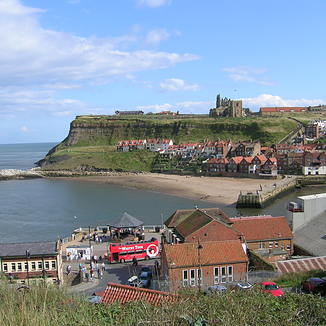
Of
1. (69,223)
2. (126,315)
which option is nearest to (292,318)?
(126,315)

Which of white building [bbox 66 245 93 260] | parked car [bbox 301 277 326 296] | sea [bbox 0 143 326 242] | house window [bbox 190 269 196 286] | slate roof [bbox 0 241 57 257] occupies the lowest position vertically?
sea [bbox 0 143 326 242]

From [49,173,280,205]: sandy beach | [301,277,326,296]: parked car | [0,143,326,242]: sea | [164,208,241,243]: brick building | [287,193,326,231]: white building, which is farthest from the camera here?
[49,173,280,205]: sandy beach

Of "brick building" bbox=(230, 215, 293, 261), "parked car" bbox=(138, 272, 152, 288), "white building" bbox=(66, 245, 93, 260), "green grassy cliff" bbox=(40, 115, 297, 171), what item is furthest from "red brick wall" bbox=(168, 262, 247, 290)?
"green grassy cliff" bbox=(40, 115, 297, 171)

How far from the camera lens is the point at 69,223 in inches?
1797

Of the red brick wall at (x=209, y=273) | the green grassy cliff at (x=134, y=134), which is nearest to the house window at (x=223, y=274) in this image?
the red brick wall at (x=209, y=273)

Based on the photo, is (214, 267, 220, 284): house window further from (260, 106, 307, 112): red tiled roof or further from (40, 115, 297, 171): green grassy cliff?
(260, 106, 307, 112): red tiled roof

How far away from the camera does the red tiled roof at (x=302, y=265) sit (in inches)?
794

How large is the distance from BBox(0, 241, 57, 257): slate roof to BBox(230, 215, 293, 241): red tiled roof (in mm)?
10316

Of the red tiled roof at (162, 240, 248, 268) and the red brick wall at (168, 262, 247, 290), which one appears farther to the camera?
the red tiled roof at (162, 240, 248, 268)

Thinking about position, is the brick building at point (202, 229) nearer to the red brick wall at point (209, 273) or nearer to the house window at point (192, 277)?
the red brick wall at point (209, 273)

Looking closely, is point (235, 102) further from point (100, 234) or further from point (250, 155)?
point (100, 234)

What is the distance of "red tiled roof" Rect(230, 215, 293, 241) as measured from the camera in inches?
988

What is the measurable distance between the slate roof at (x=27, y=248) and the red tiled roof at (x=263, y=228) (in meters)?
10.3

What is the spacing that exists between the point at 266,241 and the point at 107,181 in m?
63.6
